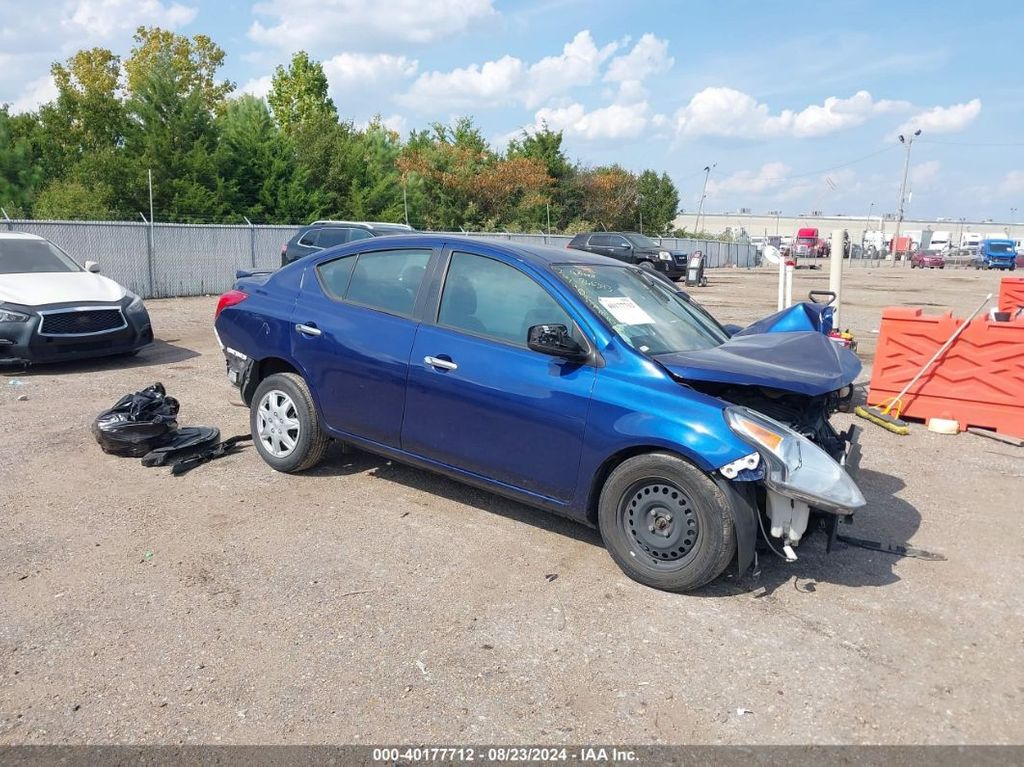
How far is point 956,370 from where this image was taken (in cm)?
779

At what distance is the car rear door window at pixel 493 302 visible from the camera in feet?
15.1

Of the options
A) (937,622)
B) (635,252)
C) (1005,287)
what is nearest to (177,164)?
(635,252)

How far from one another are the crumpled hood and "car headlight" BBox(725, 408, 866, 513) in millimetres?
198

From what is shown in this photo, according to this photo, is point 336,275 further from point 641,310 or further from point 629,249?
point 629,249

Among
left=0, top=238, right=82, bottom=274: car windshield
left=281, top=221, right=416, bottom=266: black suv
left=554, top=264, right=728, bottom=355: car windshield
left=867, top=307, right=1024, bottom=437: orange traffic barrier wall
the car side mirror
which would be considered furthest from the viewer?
left=281, top=221, right=416, bottom=266: black suv

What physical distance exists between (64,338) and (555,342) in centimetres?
692

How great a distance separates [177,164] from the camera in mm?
29062

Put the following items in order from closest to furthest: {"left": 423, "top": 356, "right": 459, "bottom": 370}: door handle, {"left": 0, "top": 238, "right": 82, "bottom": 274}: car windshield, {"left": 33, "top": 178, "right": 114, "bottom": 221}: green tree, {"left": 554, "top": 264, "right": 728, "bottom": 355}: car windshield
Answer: {"left": 554, "top": 264, "right": 728, "bottom": 355}: car windshield → {"left": 423, "top": 356, "right": 459, "bottom": 370}: door handle → {"left": 0, "top": 238, "right": 82, "bottom": 274}: car windshield → {"left": 33, "top": 178, "right": 114, "bottom": 221}: green tree

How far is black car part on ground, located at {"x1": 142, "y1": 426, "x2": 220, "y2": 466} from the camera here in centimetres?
588

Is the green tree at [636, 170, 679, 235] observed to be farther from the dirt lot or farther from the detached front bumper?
the dirt lot

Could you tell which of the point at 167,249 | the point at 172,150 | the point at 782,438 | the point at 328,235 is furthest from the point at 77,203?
the point at 782,438

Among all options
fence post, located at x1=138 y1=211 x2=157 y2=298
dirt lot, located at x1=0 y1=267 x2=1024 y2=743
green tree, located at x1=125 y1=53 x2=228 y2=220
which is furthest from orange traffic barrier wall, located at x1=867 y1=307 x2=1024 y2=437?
green tree, located at x1=125 y1=53 x2=228 y2=220

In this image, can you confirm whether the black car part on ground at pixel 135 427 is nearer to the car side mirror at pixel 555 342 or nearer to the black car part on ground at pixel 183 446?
the black car part on ground at pixel 183 446

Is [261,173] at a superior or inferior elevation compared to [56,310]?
superior
